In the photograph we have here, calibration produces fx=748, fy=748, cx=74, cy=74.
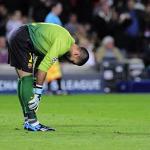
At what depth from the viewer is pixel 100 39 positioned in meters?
26.0

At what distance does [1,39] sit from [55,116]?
860 centimetres

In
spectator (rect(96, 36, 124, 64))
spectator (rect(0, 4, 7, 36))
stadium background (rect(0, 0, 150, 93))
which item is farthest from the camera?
spectator (rect(0, 4, 7, 36))

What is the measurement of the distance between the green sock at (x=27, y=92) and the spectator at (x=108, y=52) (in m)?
12.0

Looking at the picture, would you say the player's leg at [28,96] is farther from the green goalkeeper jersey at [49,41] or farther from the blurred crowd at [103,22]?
the blurred crowd at [103,22]

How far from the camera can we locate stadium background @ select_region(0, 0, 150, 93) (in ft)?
74.6

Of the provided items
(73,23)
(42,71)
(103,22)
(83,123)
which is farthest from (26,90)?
(103,22)

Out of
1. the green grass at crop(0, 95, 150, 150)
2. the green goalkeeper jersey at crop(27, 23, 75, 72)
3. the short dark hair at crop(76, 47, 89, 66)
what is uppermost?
the green goalkeeper jersey at crop(27, 23, 75, 72)

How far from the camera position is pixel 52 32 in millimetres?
12008

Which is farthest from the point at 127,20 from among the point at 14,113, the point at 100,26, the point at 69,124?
the point at 69,124

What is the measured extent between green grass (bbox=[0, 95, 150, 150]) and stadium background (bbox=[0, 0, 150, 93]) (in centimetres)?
196

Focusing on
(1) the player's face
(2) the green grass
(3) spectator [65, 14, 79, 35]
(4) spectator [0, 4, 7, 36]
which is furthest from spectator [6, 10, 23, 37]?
(1) the player's face

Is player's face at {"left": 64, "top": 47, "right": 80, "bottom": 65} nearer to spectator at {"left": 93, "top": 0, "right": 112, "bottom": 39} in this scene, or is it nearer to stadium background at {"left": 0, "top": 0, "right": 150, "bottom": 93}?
stadium background at {"left": 0, "top": 0, "right": 150, "bottom": 93}

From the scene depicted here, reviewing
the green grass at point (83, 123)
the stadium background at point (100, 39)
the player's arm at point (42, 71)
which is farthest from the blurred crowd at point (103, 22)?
the player's arm at point (42, 71)

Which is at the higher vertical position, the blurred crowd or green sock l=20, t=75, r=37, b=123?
the blurred crowd
